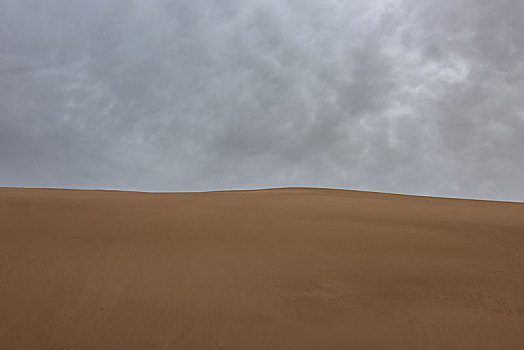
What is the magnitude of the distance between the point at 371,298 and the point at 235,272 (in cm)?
159

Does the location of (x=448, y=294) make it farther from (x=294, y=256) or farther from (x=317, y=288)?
(x=294, y=256)

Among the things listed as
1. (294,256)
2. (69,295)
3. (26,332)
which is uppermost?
(294,256)

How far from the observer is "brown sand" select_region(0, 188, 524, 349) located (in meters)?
4.12

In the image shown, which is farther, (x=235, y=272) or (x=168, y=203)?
(x=168, y=203)

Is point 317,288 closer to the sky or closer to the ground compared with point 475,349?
closer to the sky

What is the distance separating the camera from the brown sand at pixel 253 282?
4121 millimetres

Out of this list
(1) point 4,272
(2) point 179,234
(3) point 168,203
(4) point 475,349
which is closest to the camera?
(4) point 475,349

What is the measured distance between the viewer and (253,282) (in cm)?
501

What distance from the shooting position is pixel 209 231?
6691 millimetres

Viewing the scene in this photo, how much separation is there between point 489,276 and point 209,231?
3797mm

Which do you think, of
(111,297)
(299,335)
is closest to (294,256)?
(299,335)

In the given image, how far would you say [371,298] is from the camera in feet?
15.5

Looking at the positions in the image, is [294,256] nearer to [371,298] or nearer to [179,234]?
[371,298]

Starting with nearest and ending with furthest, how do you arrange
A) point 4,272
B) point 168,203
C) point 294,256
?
point 4,272
point 294,256
point 168,203
